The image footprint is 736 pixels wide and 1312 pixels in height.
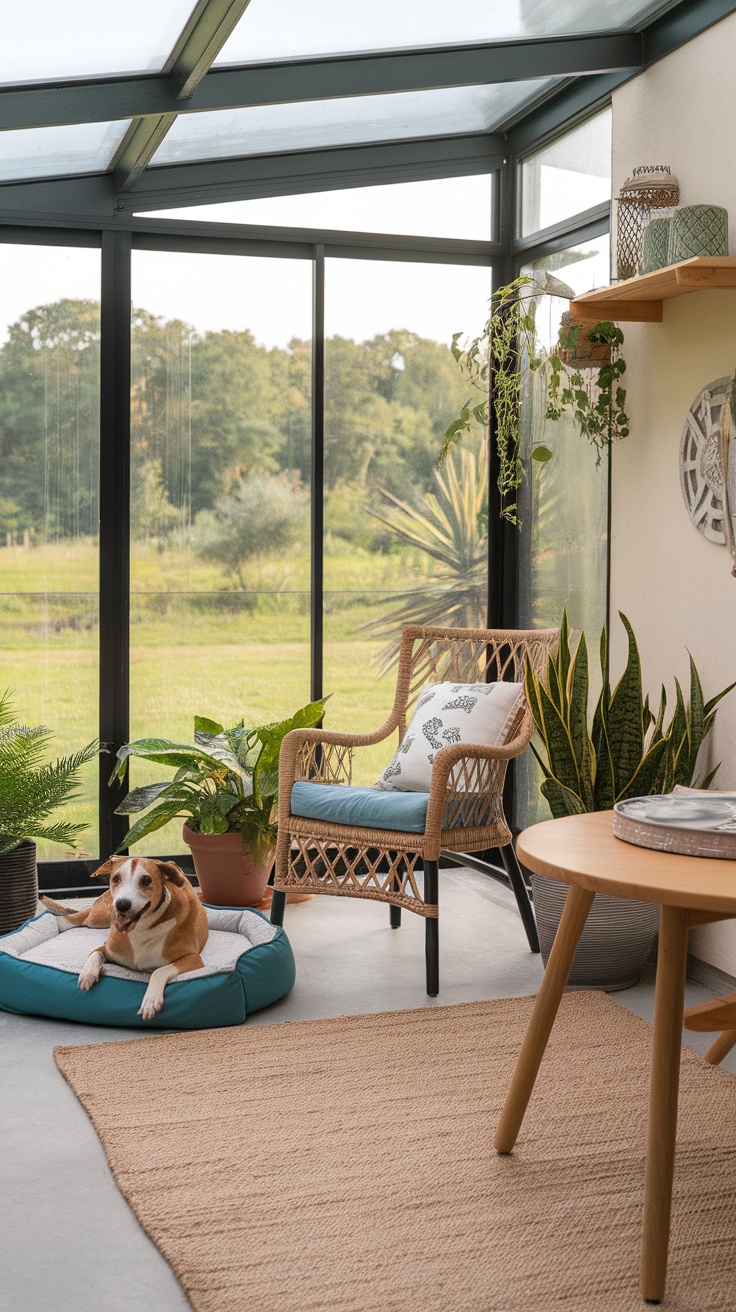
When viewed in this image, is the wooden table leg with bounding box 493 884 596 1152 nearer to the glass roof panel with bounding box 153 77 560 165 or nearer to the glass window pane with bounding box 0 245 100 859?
the glass window pane with bounding box 0 245 100 859

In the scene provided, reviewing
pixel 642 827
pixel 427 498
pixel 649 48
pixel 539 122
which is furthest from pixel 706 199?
pixel 642 827

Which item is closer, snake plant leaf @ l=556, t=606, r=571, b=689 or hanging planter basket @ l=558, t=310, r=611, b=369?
snake plant leaf @ l=556, t=606, r=571, b=689

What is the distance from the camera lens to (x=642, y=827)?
2.06m

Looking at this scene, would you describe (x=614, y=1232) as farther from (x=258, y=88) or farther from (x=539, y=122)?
(x=539, y=122)

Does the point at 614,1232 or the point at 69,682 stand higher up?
the point at 69,682

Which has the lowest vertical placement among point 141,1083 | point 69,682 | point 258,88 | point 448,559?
point 141,1083

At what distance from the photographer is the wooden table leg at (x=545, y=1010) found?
2.24m

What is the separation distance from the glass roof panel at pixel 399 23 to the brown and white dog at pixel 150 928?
223 centimetres

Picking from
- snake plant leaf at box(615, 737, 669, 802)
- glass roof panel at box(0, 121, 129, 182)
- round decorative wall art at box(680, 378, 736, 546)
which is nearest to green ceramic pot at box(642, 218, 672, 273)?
round decorative wall art at box(680, 378, 736, 546)

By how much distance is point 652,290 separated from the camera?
3.43m

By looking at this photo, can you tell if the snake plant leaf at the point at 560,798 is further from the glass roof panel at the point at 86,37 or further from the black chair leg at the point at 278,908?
the glass roof panel at the point at 86,37

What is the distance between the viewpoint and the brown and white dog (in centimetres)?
311

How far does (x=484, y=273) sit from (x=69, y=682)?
2.25 m

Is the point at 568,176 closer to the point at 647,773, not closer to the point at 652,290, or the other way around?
the point at 652,290
